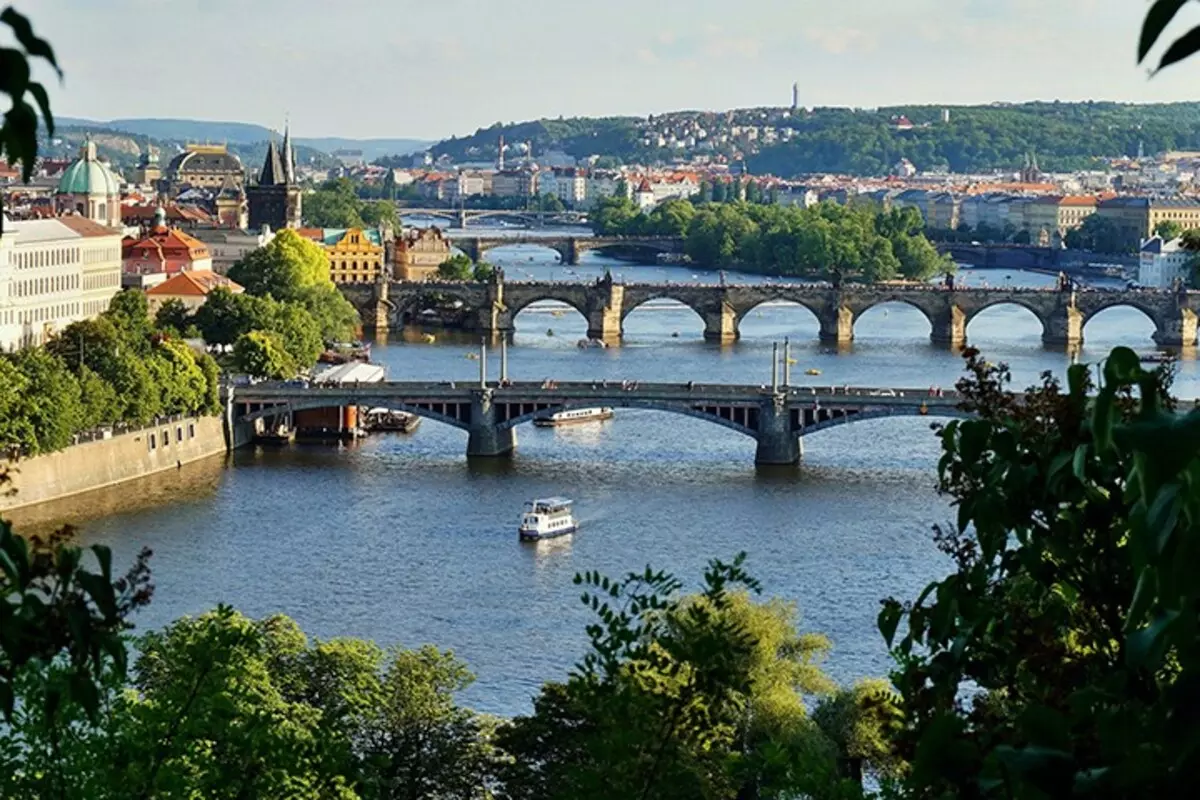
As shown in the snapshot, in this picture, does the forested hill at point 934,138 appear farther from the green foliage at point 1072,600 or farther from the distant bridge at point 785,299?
the green foliage at point 1072,600

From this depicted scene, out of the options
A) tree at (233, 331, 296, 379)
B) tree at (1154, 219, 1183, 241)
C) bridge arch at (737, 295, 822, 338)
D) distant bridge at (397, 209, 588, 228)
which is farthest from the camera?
distant bridge at (397, 209, 588, 228)

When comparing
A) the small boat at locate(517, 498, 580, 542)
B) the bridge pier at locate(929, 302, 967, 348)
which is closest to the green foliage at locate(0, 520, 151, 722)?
the small boat at locate(517, 498, 580, 542)

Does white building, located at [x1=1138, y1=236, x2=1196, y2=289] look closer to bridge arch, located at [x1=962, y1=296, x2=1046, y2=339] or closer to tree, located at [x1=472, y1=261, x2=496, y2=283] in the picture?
bridge arch, located at [x1=962, y1=296, x2=1046, y2=339]

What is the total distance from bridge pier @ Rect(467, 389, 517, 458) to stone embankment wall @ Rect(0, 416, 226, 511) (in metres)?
3.05

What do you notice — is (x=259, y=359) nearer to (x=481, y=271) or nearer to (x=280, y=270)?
(x=280, y=270)

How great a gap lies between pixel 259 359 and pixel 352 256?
23.6m

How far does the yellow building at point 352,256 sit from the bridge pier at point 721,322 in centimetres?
924

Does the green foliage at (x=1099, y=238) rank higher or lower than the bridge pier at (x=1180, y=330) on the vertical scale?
higher

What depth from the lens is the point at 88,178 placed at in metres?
53.7

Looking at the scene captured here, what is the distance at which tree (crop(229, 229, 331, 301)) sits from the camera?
48781 millimetres

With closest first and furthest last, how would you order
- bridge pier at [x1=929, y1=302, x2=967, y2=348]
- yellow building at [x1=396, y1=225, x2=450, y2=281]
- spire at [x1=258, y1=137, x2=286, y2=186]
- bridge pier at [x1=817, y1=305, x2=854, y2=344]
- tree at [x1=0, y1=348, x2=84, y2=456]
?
tree at [x1=0, y1=348, x2=84, y2=456] → bridge pier at [x1=929, y1=302, x2=967, y2=348] → bridge pier at [x1=817, y1=305, x2=854, y2=344] → spire at [x1=258, y1=137, x2=286, y2=186] → yellow building at [x1=396, y1=225, x2=450, y2=281]

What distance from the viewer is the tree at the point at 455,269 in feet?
205

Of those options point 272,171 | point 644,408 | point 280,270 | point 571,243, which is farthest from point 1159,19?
point 571,243

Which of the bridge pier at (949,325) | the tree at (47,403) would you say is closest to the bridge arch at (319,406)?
the tree at (47,403)
